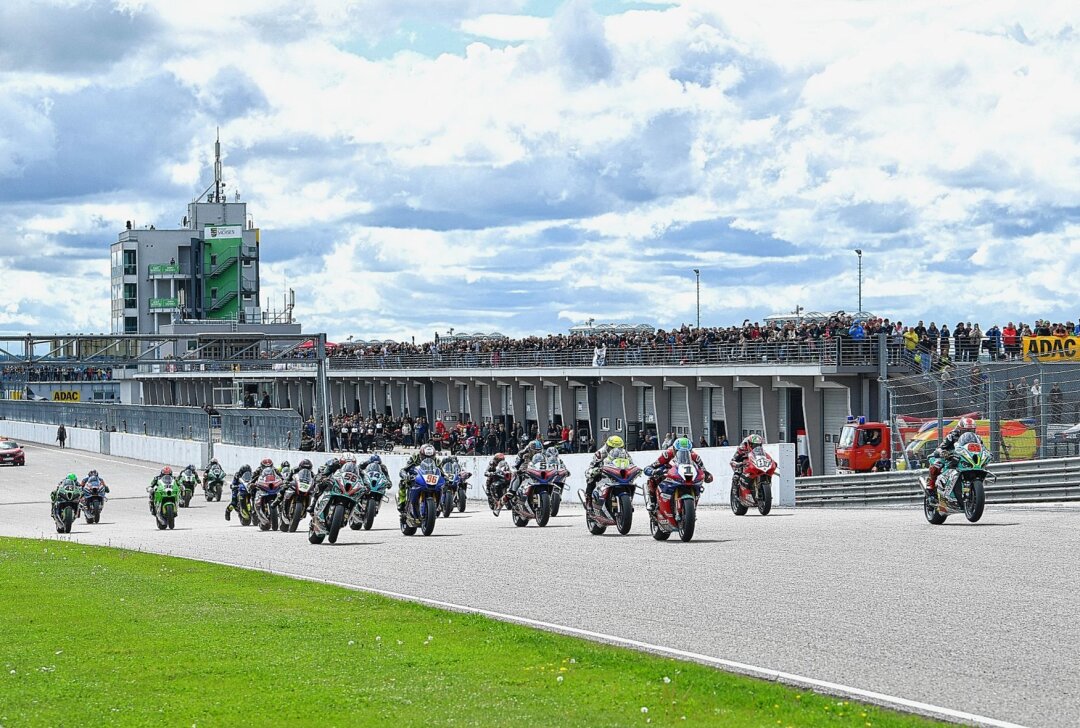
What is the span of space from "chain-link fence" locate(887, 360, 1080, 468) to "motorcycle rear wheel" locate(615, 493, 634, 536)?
686 centimetres

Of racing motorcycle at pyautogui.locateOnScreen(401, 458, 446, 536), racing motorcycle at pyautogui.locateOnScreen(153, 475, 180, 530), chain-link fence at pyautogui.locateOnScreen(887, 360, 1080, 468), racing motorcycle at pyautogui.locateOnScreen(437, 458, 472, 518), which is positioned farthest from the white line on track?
racing motorcycle at pyautogui.locateOnScreen(153, 475, 180, 530)

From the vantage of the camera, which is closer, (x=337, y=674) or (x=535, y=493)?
(x=337, y=674)

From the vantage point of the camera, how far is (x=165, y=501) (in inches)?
1293

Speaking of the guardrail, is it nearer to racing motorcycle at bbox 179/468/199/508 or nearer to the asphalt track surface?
the asphalt track surface

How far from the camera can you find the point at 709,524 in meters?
23.3

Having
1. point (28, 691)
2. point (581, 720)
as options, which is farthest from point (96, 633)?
point (581, 720)

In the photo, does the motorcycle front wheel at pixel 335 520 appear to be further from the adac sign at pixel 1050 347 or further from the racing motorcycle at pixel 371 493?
the adac sign at pixel 1050 347

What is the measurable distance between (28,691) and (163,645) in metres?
1.80

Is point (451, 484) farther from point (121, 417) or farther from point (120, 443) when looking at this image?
point (121, 417)

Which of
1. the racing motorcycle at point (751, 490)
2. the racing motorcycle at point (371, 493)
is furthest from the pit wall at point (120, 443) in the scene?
the racing motorcycle at point (751, 490)

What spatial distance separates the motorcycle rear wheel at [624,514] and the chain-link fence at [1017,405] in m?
6.86

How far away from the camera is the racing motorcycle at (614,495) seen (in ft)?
68.0

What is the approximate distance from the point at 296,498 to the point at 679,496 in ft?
32.5

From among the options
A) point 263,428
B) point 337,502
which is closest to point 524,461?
point 337,502
